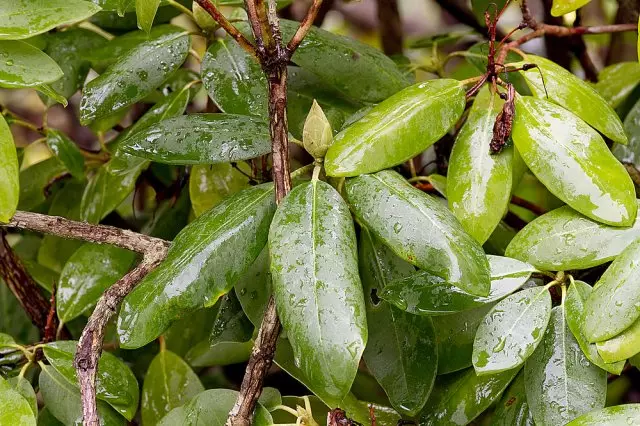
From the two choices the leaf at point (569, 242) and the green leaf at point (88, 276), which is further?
the green leaf at point (88, 276)

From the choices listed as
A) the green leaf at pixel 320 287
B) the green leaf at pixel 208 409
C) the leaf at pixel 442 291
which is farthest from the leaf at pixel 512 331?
the green leaf at pixel 208 409

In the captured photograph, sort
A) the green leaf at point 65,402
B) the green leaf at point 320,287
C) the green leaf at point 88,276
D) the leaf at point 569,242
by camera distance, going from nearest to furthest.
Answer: the green leaf at point 320,287 → the leaf at point 569,242 → the green leaf at point 65,402 → the green leaf at point 88,276

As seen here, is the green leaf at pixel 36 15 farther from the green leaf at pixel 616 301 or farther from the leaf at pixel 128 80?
the green leaf at pixel 616 301

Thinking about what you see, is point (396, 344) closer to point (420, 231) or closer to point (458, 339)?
point (458, 339)

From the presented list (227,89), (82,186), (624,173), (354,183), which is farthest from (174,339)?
(624,173)

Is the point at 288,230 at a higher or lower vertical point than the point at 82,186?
higher

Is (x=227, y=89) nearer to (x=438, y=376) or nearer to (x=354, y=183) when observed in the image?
(x=354, y=183)
